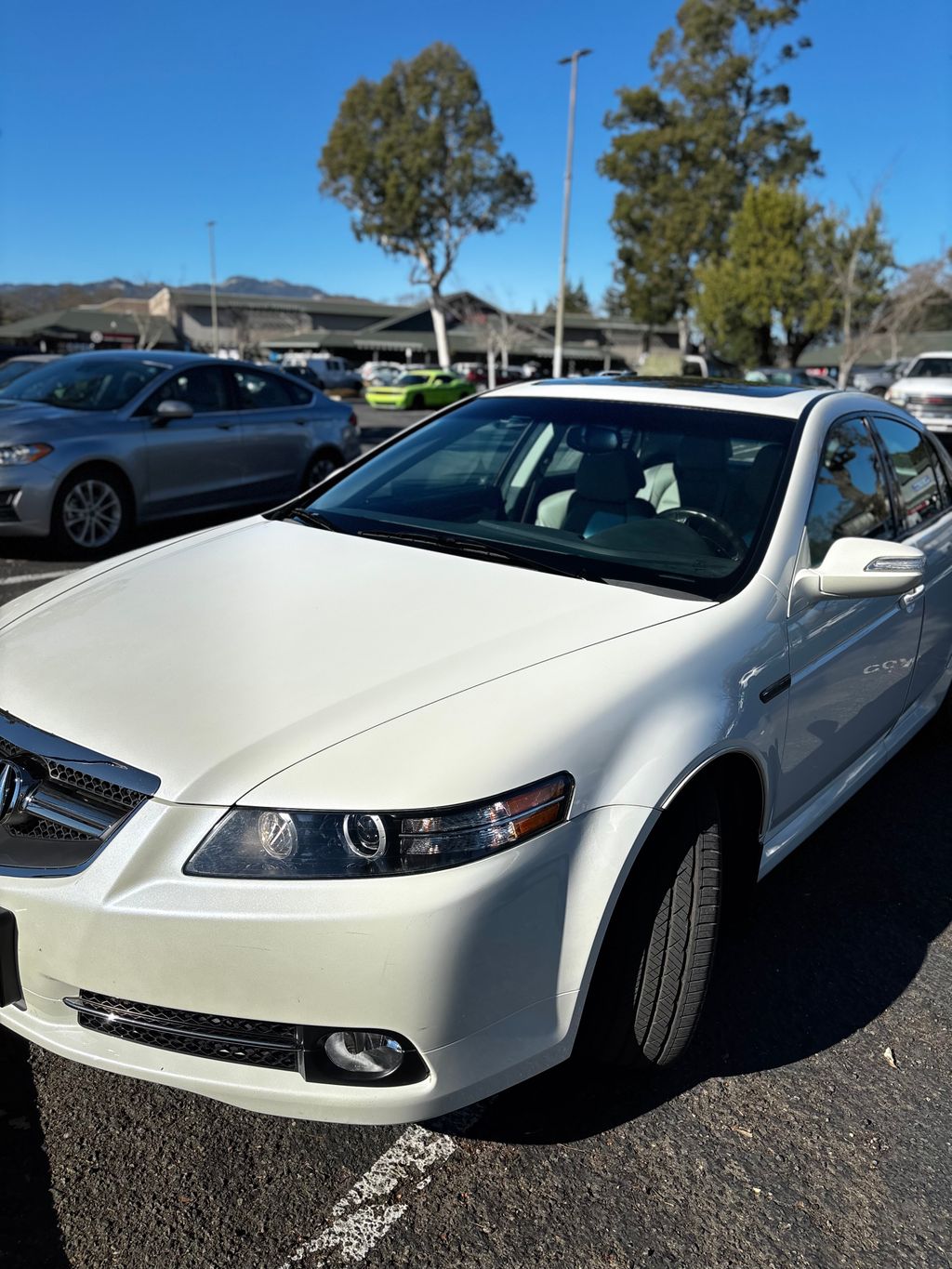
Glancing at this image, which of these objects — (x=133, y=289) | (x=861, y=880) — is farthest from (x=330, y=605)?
(x=133, y=289)

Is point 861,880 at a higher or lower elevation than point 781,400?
lower

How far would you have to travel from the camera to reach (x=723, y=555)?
8.72 feet

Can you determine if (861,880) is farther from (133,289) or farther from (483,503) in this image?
(133,289)

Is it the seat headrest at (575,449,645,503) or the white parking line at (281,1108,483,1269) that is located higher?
the seat headrest at (575,449,645,503)

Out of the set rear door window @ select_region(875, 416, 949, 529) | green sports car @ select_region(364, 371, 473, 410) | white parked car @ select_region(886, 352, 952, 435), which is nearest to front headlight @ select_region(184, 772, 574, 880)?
A: rear door window @ select_region(875, 416, 949, 529)

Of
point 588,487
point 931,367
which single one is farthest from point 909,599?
point 931,367

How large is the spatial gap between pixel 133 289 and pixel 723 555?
200873 mm

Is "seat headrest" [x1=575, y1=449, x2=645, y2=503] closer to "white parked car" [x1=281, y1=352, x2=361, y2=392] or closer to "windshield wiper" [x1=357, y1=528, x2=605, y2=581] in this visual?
"windshield wiper" [x1=357, y1=528, x2=605, y2=581]

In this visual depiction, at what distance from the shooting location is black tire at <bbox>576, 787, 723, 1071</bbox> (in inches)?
80.0

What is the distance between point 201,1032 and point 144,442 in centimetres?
609

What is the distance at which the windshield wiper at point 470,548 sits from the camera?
2633 mm

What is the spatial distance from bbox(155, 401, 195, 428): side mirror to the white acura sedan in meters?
4.45

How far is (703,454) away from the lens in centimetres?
309

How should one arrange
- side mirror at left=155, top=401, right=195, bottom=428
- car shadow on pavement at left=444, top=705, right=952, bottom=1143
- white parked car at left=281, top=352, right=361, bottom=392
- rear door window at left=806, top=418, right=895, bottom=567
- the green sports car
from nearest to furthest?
car shadow on pavement at left=444, top=705, right=952, bottom=1143
rear door window at left=806, top=418, right=895, bottom=567
side mirror at left=155, top=401, right=195, bottom=428
the green sports car
white parked car at left=281, top=352, right=361, bottom=392
